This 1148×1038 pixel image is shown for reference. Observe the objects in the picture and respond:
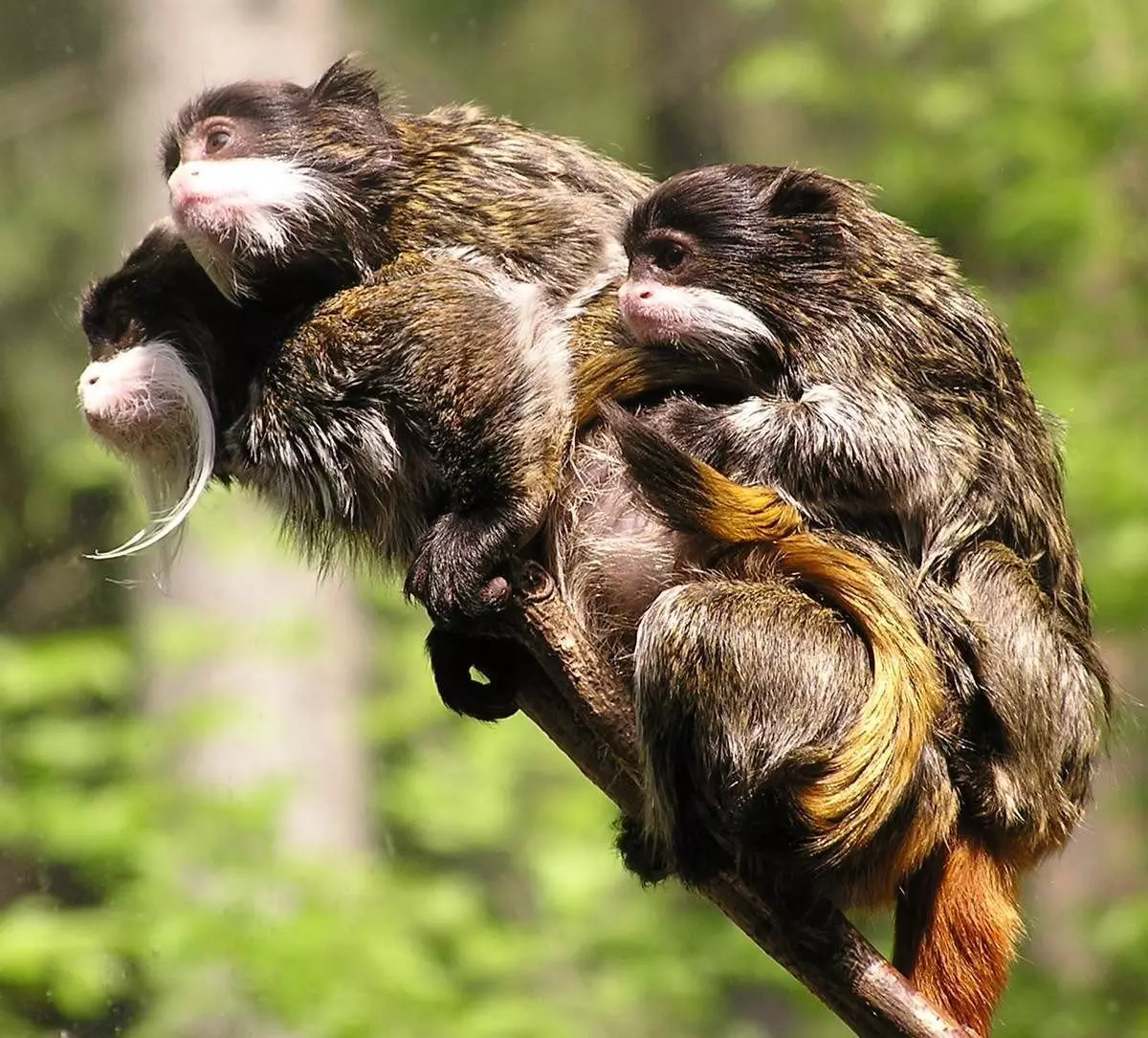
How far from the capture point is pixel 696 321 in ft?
9.09

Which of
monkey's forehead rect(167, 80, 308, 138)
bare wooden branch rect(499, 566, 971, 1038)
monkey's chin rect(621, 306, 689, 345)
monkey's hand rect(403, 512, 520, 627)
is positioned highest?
monkey's forehead rect(167, 80, 308, 138)

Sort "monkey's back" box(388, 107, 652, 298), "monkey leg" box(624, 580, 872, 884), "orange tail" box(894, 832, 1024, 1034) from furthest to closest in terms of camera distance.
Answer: "monkey's back" box(388, 107, 652, 298)
"orange tail" box(894, 832, 1024, 1034)
"monkey leg" box(624, 580, 872, 884)

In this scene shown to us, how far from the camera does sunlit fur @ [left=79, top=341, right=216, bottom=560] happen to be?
123 inches

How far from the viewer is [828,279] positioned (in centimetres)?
286

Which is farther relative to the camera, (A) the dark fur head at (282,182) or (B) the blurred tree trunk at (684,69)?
(B) the blurred tree trunk at (684,69)

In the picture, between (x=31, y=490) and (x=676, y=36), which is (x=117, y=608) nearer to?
(x=31, y=490)

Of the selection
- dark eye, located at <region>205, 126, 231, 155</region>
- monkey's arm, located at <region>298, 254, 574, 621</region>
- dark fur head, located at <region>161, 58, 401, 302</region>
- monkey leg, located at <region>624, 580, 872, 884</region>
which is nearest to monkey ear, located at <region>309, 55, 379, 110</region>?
dark fur head, located at <region>161, 58, 401, 302</region>

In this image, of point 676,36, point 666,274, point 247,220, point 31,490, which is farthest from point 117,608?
point 676,36

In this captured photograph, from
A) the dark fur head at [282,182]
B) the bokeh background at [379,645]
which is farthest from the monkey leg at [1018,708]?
the bokeh background at [379,645]

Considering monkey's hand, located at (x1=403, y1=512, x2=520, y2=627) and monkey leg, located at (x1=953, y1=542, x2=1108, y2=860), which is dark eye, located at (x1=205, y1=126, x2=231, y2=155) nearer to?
monkey's hand, located at (x1=403, y1=512, x2=520, y2=627)

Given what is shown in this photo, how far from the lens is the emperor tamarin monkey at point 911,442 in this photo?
9.06ft

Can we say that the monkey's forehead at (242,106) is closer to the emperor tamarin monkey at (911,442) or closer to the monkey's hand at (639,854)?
the emperor tamarin monkey at (911,442)

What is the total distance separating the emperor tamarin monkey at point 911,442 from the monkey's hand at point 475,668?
0.57 meters

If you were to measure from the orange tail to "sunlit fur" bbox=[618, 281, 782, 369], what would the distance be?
989mm
